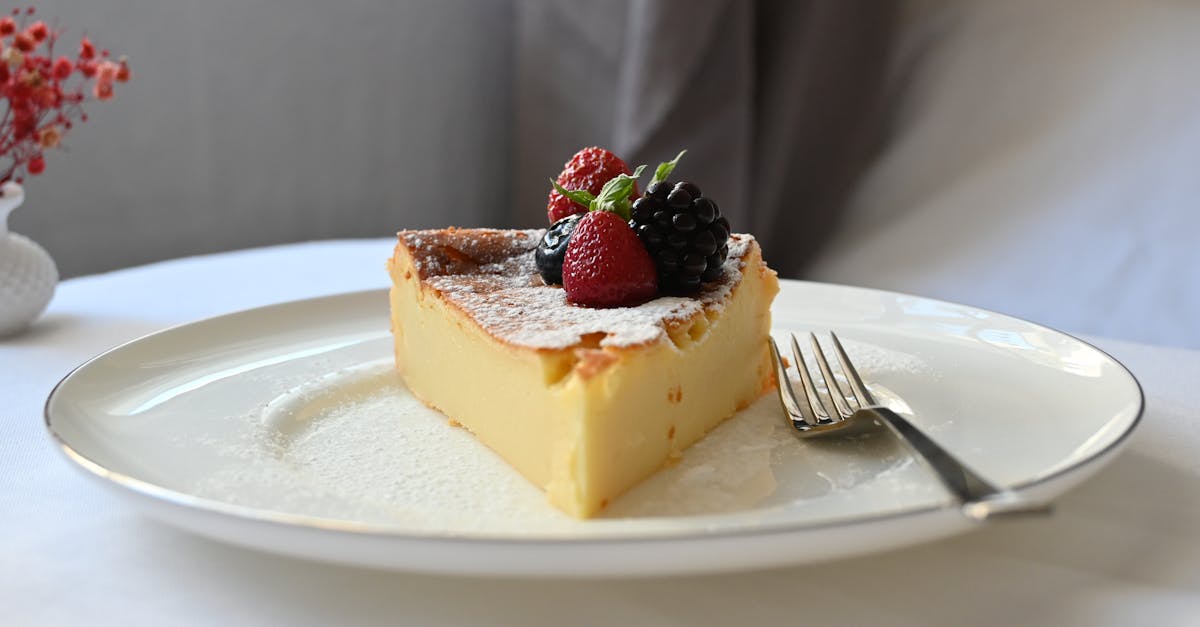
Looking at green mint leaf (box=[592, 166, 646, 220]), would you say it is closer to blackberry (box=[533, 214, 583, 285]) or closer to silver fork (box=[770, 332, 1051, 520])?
blackberry (box=[533, 214, 583, 285])

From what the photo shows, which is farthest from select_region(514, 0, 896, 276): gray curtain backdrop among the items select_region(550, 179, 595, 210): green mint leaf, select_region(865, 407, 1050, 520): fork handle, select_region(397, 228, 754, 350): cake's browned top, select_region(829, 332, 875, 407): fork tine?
select_region(865, 407, 1050, 520): fork handle

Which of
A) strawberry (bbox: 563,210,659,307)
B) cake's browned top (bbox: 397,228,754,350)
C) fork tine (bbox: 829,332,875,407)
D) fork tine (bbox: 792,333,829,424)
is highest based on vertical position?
strawberry (bbox: 563,210,659,307)

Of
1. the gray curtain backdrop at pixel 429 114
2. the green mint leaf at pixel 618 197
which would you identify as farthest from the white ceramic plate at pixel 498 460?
the gray curtain backdrop at pixel 429 114

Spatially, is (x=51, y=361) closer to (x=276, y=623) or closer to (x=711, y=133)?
(x=276, y=623)

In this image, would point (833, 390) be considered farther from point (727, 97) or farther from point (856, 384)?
point (727, 97)

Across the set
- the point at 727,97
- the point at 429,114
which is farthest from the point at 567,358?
the point at 429,114

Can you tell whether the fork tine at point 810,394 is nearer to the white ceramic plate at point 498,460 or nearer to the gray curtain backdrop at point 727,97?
the white ceramic plate at point 498,460
